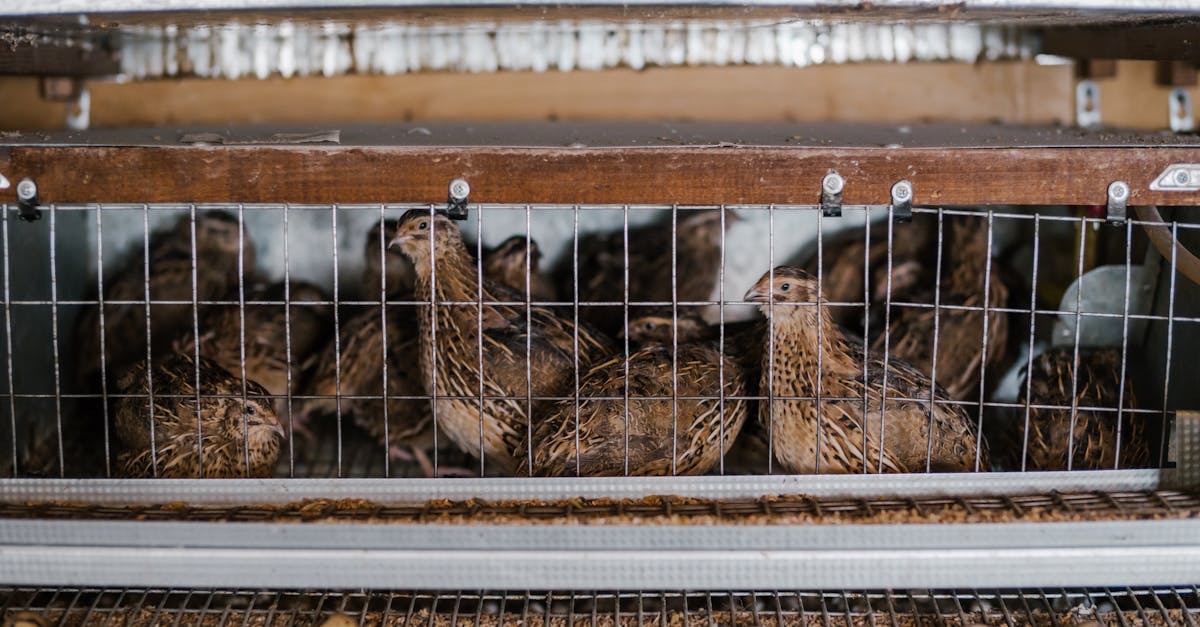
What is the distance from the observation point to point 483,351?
337 cm

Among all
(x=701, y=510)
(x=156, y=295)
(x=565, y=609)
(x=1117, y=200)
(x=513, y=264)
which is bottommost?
(x=565, y=609)

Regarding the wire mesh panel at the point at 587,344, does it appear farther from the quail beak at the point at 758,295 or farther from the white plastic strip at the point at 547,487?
the white plastic strip at the point at 547,487

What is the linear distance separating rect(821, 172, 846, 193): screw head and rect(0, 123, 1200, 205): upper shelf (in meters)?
0.02

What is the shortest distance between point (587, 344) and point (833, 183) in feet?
3.80

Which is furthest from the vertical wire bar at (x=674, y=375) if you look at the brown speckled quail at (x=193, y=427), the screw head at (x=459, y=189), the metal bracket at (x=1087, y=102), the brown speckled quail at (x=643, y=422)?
the metal bracket at (x=1087, y=102)

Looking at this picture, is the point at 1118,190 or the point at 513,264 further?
the point at 513,264

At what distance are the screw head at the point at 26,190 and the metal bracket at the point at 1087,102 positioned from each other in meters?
3.77

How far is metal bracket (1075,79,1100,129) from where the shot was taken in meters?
4.23

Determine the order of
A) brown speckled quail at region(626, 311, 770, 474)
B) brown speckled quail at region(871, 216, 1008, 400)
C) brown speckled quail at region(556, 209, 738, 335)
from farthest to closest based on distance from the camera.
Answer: brown speckled quail at region(556, 209, 738, 335), brown speckled quail at region(871, 216, 1008, 400), brown speckled quail at region(626, 311, 770, 474)

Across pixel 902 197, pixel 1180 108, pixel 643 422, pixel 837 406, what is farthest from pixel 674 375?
pixel 1180 108

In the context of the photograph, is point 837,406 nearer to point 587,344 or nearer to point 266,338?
point 587,344

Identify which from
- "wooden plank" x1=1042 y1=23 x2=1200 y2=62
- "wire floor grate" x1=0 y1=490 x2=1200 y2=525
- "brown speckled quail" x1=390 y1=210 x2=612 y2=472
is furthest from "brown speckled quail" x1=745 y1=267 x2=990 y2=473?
"wooden plank" x1=1042 y1=23 x2=1200 y2=62

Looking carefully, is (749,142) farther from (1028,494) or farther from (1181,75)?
(1181,75)

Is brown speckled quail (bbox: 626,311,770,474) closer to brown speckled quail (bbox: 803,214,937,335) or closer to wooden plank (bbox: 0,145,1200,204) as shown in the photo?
brown speckled quail (bbox: 803,214,937,335)
